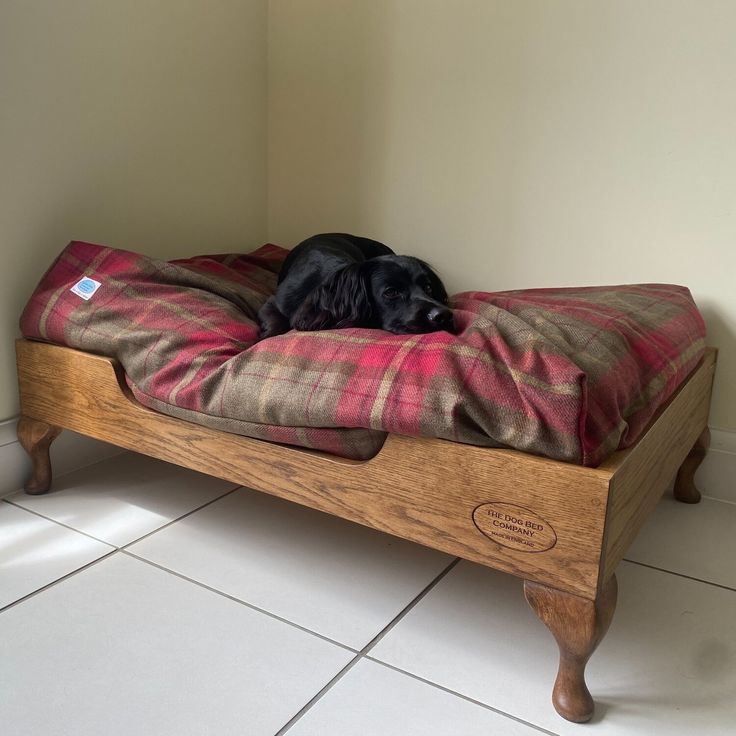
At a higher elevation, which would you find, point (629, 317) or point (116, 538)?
point (629, 317)

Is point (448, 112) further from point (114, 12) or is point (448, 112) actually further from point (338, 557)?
point (338, 557)

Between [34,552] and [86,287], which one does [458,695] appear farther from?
[86,287]

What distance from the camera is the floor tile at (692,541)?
1.39 m

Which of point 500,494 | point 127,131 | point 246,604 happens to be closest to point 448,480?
point 500,494

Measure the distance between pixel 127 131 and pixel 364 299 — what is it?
0.77m

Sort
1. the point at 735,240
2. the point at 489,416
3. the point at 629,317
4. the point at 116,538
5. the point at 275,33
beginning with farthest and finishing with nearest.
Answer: the point at 275,33, the point at 735,240, the point at 116,538, the point at 629,317, the point at 489,416

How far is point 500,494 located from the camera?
3.29ft

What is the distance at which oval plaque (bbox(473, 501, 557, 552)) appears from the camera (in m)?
0.98

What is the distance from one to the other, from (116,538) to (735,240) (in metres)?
1.44

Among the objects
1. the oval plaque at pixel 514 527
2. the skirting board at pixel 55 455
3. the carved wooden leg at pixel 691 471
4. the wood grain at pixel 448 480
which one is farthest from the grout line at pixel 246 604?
the carved wooden leg at pixel 691 471

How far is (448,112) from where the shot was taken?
186 cm

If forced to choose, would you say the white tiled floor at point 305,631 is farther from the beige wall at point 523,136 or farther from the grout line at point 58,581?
the beige wall at point 523,136

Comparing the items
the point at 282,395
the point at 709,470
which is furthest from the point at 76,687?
the point at 709,470

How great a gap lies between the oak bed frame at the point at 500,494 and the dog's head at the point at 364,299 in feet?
1.10
